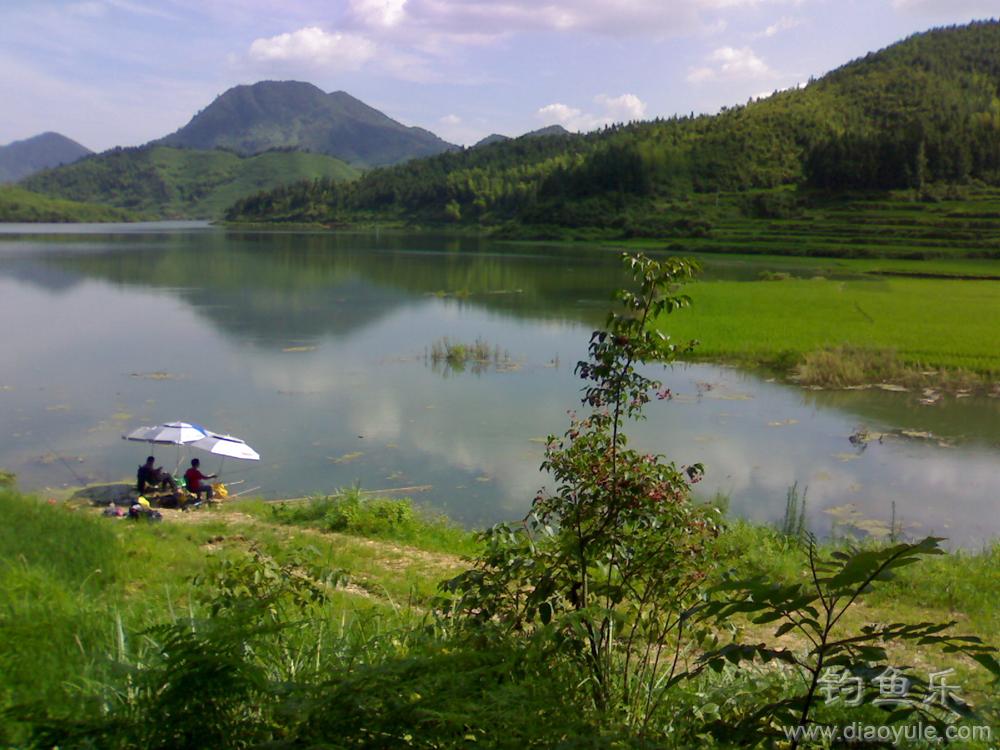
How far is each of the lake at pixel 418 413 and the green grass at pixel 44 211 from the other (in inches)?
5210

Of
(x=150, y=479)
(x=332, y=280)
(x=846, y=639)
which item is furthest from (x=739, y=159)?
(x=846, y=639)

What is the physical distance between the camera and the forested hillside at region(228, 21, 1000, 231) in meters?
75.6

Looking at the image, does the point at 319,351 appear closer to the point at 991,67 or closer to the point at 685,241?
the point at 685,241

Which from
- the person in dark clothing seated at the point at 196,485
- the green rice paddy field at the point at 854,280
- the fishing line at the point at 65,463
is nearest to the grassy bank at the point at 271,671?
the person in dark clothing seated at the point at 196,485

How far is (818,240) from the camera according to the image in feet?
199

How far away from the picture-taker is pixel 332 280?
150 ft

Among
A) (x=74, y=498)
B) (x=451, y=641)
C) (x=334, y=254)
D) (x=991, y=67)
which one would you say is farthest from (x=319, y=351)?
(x=991, y=67)

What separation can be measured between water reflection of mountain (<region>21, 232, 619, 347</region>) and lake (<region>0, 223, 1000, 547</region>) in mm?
398

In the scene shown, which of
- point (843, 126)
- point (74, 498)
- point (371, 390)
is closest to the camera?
point (74, 498)

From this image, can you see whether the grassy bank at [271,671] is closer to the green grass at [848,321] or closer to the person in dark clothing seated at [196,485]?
the person in dark clothing seated at [196,485]

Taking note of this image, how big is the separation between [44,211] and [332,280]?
436 ft

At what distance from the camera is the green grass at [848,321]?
22797mm

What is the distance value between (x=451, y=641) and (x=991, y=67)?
550 ft

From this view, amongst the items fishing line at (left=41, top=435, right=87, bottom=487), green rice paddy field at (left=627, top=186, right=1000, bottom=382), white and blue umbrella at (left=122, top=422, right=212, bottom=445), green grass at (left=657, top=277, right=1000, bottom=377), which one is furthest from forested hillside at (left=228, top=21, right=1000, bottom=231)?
white and blue umbrella at (left=122, top=422, right=212, bottom=445)
